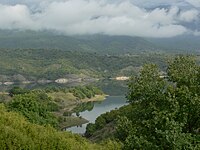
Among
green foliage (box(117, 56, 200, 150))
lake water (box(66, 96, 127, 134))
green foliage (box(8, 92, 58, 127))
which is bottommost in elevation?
lake water (box(66, 96, 127, 134))

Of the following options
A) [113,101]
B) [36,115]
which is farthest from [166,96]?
[113,101]

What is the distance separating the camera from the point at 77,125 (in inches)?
4988

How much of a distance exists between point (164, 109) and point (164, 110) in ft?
1.35

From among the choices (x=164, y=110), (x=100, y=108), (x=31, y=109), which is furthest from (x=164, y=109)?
(x=100, y=108)

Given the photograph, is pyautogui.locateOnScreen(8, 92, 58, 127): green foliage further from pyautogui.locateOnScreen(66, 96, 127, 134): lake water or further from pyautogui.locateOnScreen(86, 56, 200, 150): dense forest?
pyautogui.locateOnScreen(86, 56, 200, 150): dense forest

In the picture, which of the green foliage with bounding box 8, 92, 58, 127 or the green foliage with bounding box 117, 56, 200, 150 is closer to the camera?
the green foliage with bounding box 117, 56, 200, 150

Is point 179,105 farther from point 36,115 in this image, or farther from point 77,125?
point 77,125

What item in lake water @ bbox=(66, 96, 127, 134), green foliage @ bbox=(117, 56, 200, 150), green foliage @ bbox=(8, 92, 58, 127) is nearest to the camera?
green foliage @ bbox=(117, 56, 200, 150)

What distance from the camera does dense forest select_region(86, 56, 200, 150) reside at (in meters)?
20.2

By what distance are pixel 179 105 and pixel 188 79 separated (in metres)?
2.32

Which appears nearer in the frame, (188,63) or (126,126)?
(126,126)

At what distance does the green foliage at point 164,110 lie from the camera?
66.1 feet

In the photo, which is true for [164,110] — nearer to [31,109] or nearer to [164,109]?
[164,109]

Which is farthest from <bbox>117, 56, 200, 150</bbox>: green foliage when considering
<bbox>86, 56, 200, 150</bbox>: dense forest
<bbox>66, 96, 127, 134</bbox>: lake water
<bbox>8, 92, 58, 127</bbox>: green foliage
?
<bbox>66, 96, 127, 134</bbox>: lake water
